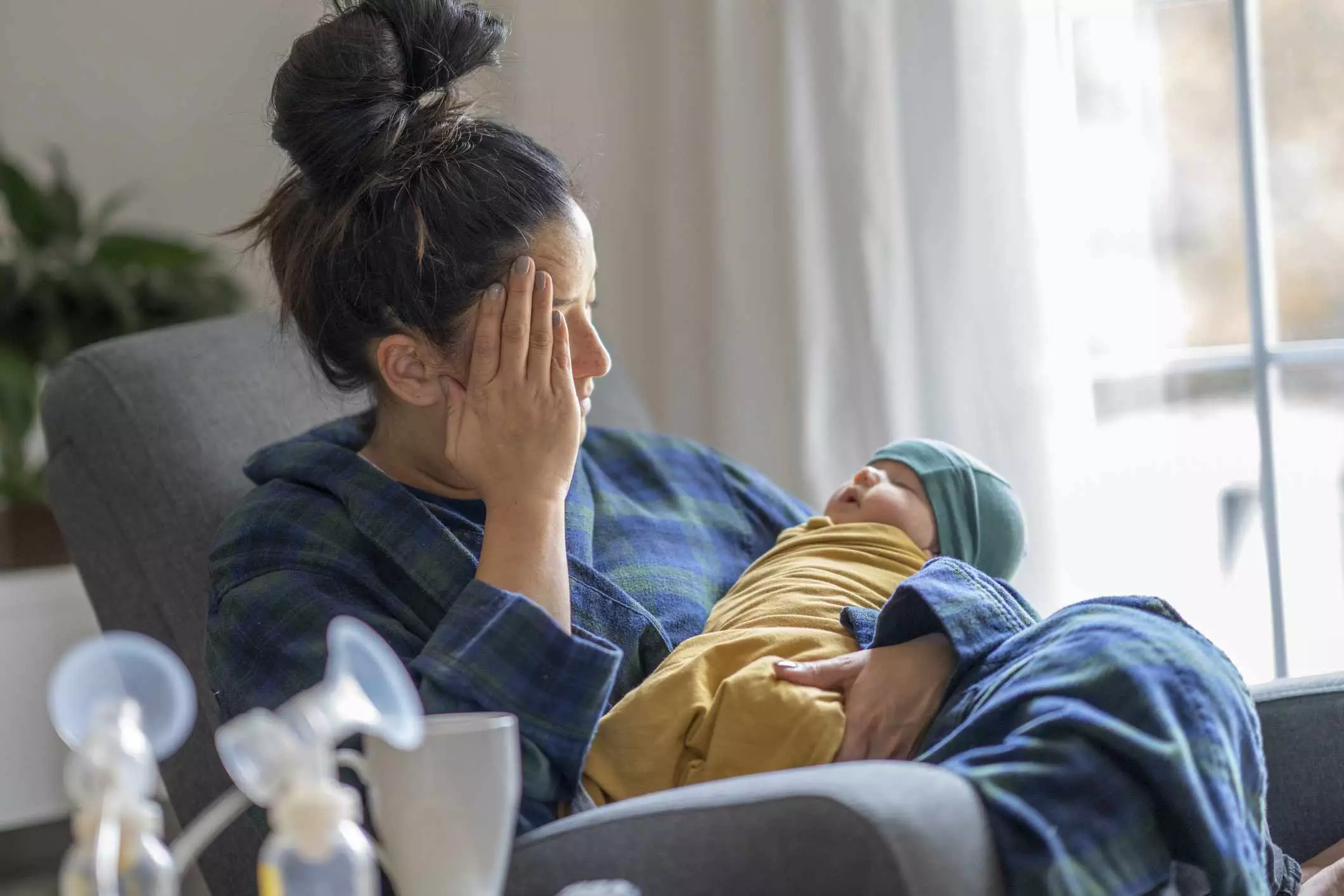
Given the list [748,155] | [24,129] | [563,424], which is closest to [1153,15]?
[748,155]

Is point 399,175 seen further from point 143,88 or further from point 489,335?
point 143,88

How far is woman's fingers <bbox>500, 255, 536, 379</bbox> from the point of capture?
1229mm

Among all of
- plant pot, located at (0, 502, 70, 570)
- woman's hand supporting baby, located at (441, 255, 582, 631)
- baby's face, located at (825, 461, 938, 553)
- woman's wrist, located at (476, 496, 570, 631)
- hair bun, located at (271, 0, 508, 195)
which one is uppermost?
hair bun, located at (271, 0, 508, 195)

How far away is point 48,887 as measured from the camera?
2.63 m

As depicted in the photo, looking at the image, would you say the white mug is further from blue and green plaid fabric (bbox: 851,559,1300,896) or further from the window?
Result: the window

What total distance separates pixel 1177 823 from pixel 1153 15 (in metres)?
1.43

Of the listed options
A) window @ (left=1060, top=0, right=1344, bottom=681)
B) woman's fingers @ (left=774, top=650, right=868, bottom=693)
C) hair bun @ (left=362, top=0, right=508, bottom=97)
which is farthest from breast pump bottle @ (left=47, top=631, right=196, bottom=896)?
window @ (left=1060, top=0, right=1344, bottom=681)

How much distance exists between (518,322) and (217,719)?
52cm

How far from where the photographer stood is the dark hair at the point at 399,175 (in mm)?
1242

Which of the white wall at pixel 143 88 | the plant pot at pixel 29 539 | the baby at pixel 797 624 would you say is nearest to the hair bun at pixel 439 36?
the baby at pixel 797 624

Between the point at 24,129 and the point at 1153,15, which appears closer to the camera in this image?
the point at 1153,15

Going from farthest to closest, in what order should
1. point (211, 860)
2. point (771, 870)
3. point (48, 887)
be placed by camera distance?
1. point (48, 887)
2. point (211, 860)
3. point (771, 870)

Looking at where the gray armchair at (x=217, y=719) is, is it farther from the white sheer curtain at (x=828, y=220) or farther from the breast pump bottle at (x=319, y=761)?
the white sheer curtain at (x=828, y=220)

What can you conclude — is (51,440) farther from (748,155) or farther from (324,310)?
(748,155)
